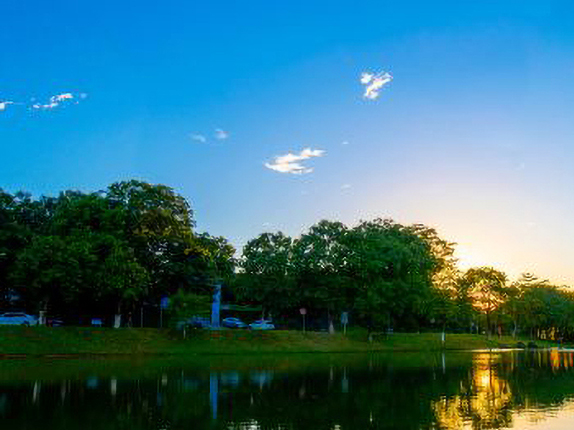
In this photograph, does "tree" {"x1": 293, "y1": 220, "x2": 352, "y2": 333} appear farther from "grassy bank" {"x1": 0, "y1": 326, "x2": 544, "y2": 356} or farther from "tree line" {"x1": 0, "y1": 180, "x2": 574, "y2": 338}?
"grassy bank" {"x1": 0, "y1": 326, "x2": 544, "y2": 356}

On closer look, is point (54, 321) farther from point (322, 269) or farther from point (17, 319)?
point (322, 269)

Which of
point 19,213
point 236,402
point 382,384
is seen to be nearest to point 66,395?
point 236,402

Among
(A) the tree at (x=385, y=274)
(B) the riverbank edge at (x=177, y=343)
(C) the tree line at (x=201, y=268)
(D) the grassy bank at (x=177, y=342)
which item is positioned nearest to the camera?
(B) the riverbank edge at (x=177, y=343)

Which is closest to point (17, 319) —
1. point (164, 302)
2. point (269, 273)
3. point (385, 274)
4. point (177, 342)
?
point (164, 302)

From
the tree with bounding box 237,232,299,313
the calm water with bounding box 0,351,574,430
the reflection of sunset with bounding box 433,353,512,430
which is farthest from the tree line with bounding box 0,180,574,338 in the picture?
the reflection of sunset with bounding box 433,353,512,430

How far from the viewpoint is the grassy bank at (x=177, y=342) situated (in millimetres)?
52656

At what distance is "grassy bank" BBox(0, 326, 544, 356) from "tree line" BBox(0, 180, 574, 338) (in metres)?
3.04

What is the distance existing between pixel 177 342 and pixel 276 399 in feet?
126

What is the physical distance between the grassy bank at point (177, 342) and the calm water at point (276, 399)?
43.2ft

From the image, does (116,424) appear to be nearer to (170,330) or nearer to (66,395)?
(66,395)

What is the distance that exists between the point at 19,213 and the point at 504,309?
85.4 m

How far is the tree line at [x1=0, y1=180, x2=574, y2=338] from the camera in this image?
2247 inches

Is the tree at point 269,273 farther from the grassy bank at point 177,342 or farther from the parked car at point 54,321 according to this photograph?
the parked car at point 54,321

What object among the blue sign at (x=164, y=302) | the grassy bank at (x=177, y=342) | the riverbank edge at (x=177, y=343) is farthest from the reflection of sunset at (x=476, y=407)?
the blue sign at (x=164, y=302)
